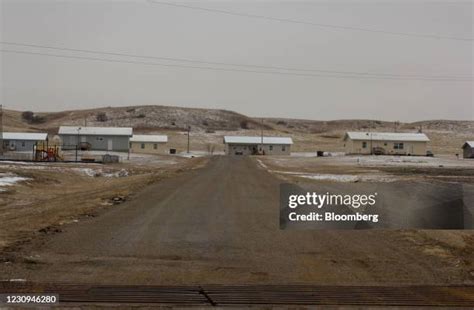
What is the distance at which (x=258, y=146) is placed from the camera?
119 meters

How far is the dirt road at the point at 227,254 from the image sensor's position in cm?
877

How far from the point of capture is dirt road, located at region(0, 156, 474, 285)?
8766 millimetres

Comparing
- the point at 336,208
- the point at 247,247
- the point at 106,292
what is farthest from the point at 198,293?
the point at 336,208

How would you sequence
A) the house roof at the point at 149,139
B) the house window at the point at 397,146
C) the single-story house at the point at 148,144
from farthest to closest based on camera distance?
the house roof at the point at 149,139 < the house window at the point at 397,146 < the single-story house at the point at 148,144

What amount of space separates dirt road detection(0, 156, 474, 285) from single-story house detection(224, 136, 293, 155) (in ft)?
336

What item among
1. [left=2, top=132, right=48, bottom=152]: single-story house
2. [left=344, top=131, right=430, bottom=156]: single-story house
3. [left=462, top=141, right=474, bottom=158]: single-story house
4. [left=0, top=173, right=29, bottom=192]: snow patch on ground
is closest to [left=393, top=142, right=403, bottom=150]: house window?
[left=344, top=131, right=430, bottom=156]: single-story house

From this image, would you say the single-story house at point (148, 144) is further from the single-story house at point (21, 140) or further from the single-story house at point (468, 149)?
the single-story house at point (468, 149)

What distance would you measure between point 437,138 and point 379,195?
11485 centimetres

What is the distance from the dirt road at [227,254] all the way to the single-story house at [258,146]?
102 meters

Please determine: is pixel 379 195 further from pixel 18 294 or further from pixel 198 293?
pixel 18 294

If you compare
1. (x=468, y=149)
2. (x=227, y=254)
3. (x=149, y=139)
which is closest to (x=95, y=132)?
(x=149, y=139)

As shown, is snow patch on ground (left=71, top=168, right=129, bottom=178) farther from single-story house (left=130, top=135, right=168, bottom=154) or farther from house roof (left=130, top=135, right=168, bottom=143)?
house roof (left=130, top=135, right=168, bottom=143)

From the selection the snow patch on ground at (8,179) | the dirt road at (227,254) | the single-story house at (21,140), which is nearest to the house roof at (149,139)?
the single-story house at (21,140)

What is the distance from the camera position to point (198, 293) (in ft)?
25.4
